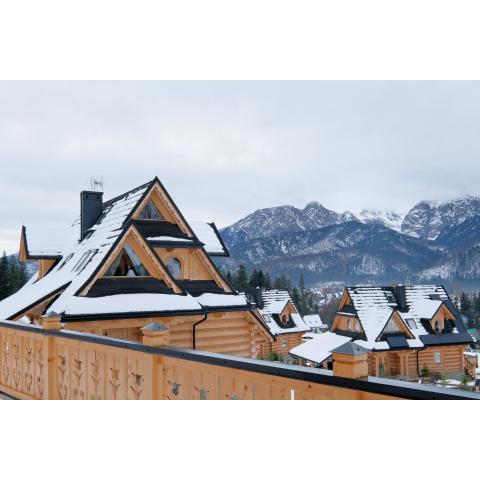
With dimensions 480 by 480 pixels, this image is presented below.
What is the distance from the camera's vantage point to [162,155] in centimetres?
3172

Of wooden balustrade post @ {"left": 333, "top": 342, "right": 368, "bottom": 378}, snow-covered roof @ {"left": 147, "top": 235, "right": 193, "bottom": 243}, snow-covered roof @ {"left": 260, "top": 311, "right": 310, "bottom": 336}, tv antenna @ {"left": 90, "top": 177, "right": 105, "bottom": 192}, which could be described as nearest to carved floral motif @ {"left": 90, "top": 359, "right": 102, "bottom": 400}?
wooden balustrade post @ {"left": 333, "top": 342, "right": 368, "bottom": 378}

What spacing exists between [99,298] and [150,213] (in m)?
3.74

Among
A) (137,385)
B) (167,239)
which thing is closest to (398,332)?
(167,239)

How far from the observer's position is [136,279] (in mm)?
11039

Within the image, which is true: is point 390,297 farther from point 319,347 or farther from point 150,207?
point 150,207

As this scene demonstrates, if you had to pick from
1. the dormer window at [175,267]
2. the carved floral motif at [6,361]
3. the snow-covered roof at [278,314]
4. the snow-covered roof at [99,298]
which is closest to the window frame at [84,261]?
the snow-covered roof at [99,298]

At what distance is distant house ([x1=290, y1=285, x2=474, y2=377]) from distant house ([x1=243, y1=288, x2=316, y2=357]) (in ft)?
21.9

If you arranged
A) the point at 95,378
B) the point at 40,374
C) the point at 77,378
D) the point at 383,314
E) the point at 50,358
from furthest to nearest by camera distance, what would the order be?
the point at 383,314 < the point at 40,374 < the point at 50,358 < the point at 77,378 < the point at 95,378

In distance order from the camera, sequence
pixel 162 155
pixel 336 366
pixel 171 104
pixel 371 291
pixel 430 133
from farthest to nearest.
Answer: pixel 430 133 < pixel 162 155 < pixel 371 291 < pixel 171 104 < pixel 336 366

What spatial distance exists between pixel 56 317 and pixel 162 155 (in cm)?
2804
